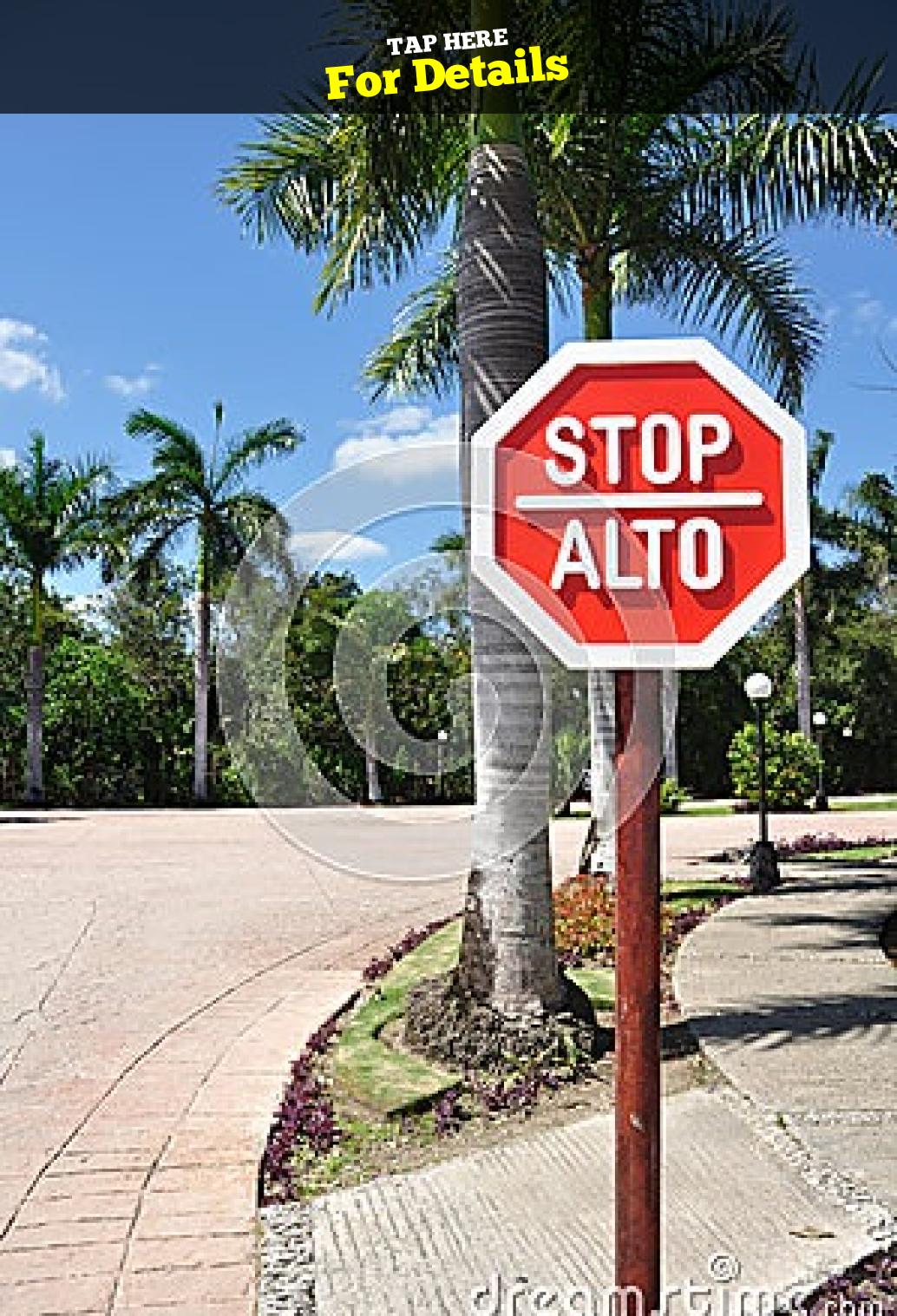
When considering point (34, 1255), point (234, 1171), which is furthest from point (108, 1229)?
point (234, 1171)

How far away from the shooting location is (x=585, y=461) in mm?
1919

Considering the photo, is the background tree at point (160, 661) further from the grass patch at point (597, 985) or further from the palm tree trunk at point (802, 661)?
the grass patch at point (597, 985)

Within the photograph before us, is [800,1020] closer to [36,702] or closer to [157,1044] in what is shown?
[157,1044]

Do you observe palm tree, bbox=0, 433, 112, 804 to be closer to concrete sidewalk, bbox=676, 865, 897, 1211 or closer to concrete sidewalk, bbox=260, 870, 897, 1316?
concrete sidewalk, bbox=676, 865, 897, 1211

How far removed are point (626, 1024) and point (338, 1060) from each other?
3.52 meters

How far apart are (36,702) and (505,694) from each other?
21897mm

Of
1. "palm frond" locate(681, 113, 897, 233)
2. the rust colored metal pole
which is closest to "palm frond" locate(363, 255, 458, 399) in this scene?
"palm frond" locate(681, 113, 897, 233)

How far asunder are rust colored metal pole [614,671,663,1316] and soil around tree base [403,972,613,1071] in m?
3.11

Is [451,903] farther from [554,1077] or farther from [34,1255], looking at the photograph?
[34,1255]

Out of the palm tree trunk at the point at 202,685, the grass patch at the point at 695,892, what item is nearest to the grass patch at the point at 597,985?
the grass patch at the point at 695,892

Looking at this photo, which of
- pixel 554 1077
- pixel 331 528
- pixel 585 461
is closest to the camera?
pixel 585 461

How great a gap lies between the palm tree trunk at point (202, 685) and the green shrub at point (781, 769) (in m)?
9.71

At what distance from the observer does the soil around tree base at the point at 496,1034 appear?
520 cm

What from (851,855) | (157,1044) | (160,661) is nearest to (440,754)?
(157,1044)
